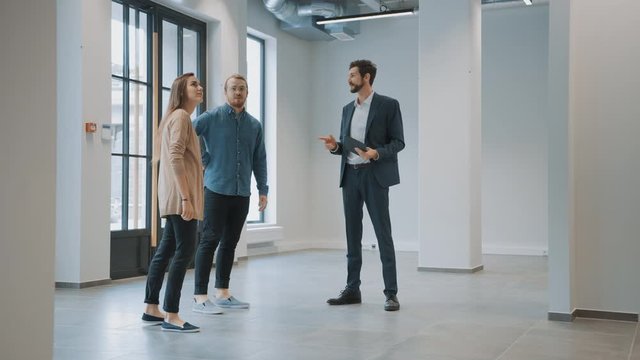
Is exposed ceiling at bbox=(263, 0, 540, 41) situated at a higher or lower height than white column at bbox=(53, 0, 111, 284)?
higher

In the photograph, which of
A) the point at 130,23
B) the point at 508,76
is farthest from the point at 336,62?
the point at 130,23

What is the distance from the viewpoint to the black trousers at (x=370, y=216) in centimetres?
488

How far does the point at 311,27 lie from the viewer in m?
10.1

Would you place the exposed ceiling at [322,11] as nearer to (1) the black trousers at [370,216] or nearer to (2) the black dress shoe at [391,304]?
(1) the black trousers at [370,216]

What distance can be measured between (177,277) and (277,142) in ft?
21.6

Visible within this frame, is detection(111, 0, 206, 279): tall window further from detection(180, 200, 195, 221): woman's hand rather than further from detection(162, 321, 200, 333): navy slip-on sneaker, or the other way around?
detection(180, 200, 195, 221): woman's hand

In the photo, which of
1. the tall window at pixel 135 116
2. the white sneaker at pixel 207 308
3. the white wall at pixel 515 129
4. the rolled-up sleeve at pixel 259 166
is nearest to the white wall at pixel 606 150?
the rolled-up sleeve at pixel 259 166

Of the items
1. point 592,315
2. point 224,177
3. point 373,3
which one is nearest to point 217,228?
point 224,177

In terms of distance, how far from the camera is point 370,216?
16.1 feet

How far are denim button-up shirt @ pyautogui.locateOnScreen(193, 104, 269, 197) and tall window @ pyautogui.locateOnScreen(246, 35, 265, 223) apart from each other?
5534 mm

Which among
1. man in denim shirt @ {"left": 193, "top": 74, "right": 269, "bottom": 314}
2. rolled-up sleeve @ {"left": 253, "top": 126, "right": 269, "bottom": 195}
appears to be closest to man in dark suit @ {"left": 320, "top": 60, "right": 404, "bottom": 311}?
rolled-up sleeve @ {"left": 253, "top": 126, "right": 269, "bottom": 195}

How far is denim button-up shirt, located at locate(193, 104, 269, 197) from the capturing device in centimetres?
457

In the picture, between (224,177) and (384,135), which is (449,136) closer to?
(384,135)

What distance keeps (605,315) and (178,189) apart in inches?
102
